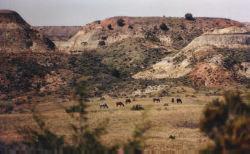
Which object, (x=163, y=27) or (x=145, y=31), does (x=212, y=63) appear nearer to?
(x=145, y=31)

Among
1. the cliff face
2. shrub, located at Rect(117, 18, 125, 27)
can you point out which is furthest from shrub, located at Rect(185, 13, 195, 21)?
the cliff face

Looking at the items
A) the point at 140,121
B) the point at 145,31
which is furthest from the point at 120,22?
the point at 140,121

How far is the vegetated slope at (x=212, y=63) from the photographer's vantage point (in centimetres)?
8100

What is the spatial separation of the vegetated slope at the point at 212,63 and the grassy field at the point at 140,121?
58.1 feet

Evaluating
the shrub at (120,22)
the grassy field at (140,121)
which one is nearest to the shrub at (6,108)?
the grassy field at (140,121)

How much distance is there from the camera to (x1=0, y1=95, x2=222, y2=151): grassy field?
3621 centimetres

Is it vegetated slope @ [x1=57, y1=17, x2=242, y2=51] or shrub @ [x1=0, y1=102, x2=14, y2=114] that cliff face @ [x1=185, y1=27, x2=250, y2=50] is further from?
shrub @ [x1=0, y1=102, x2=14, y2=114]

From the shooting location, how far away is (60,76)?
270ft

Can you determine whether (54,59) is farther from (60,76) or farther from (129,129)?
(129,129)

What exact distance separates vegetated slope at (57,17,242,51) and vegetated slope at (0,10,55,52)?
56.0ft

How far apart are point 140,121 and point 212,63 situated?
39290mm

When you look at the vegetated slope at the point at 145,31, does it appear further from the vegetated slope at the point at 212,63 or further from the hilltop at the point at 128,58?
the vegetated slope at the point at 212,63

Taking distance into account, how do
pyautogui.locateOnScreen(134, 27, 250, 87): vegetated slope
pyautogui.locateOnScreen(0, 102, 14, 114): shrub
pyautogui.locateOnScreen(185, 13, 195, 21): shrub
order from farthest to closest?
1. pyautogui.locateOnScreen(185, 13, 195, 21): shrub
2. pyautogui.locateOnScreen(134, 27, 250, 87): vegetated slope
3. pyautogui.locateOnScreen(0, 102, 14, 114): shrub

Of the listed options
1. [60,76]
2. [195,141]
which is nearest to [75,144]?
[195,141]
